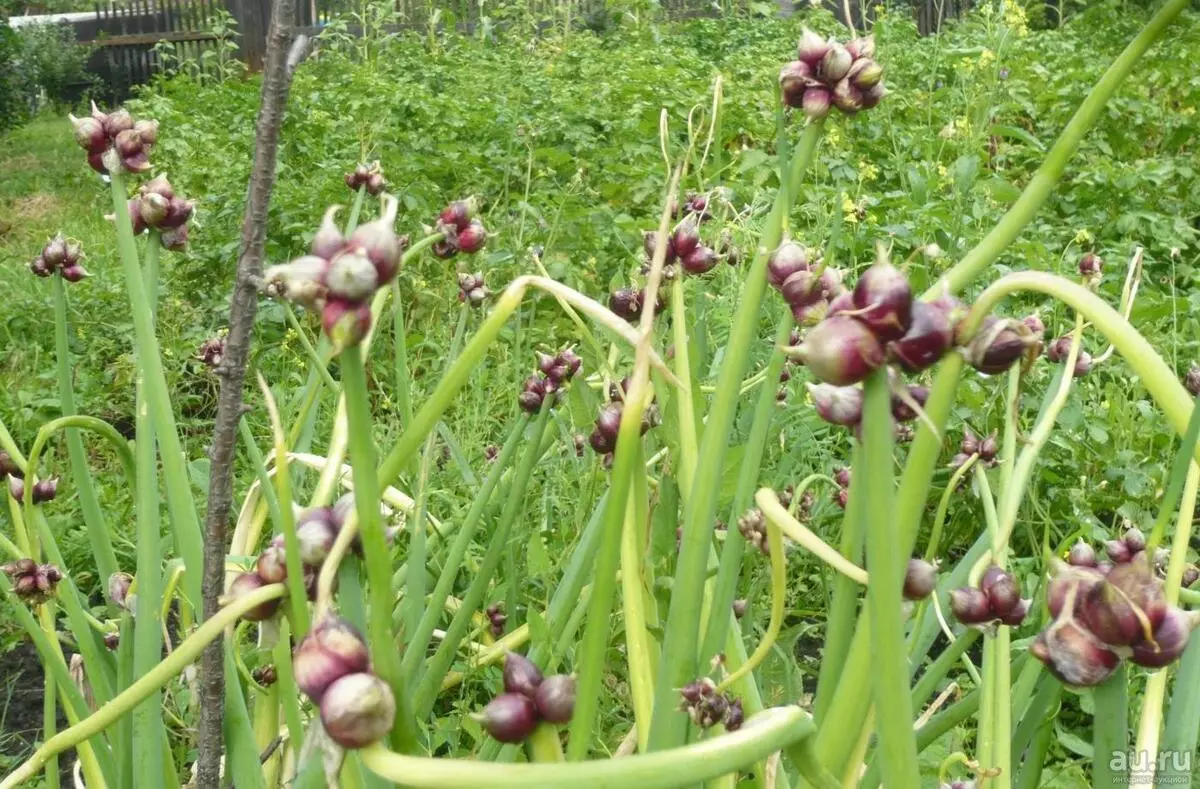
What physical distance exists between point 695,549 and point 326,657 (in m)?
A: 0.25

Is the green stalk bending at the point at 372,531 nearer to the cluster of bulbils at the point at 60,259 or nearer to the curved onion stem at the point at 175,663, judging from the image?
the curved onion stem at the point at 175,663

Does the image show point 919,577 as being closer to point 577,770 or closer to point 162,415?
point 577,770

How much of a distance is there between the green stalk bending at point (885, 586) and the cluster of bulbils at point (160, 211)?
0.59 m

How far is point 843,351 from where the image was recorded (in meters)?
0.33

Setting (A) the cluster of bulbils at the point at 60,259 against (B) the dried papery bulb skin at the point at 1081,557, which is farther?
(A) the cluster of bulbils at the point at 60,259

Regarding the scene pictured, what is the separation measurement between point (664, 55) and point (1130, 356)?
18.8 feet

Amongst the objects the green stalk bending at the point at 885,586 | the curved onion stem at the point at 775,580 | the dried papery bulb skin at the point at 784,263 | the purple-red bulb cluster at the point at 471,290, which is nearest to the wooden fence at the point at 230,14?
the purple-red bulb cluster at the point at 471,290

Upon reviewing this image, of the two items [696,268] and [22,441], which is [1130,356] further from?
[22,441]

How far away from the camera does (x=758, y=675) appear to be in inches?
39.7

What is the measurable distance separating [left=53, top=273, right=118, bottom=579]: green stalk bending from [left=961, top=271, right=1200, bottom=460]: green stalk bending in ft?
2.44

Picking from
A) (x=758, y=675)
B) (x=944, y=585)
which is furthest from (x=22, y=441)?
(x=944, y=585)

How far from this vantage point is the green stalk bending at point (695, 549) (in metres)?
0.57

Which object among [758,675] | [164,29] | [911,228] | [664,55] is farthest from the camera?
[164,29]

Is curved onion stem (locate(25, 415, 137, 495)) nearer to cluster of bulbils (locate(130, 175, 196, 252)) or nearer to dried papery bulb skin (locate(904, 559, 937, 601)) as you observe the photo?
cluster of bulbils (locate(130, 175, 196, 252))
